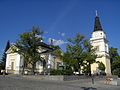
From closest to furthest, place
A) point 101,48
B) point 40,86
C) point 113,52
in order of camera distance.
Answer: point 40,86 < point 101,48 < point 113,52

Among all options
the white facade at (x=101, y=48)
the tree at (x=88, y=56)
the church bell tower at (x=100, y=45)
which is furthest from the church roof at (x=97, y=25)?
the tree at (x=88, y=56)

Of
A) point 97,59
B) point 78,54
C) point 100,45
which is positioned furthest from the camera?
point 100,45

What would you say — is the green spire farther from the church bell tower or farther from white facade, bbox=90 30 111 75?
white facade, bbox=90 30 111 75

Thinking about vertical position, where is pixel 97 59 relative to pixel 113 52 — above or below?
below

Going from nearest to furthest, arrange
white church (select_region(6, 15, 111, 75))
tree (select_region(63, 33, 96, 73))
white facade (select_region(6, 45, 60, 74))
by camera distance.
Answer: tree (select_region(63, 33, 96, 73)), white facade (select_region(6, 45, 60, 74)), white church (select_region(6, 15, 111, 75))

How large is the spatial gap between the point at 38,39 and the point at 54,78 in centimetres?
1391

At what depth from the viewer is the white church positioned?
52688 millimetres

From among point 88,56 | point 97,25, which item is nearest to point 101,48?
point 97,25

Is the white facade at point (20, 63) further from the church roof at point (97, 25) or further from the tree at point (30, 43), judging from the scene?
the church roof at point (97, 25)

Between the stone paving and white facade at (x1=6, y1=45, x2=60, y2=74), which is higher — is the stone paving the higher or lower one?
the lower one

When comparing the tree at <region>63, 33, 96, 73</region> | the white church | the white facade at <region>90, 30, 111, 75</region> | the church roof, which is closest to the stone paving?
the tree at <region>63, 33, 96, 73</region>

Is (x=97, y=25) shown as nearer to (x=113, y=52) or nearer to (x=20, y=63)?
(x=113, y=52)

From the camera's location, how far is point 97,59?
2507 inches

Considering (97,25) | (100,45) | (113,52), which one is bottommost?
Result: (113,52)
